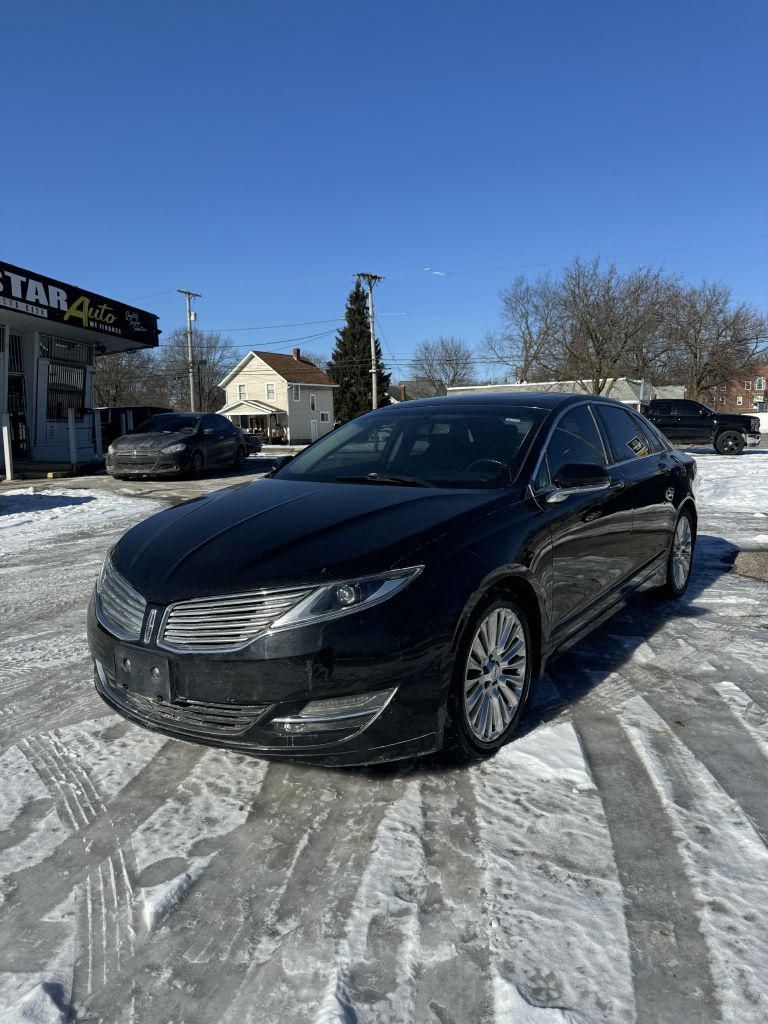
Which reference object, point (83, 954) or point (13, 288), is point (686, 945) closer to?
point (83, 954)

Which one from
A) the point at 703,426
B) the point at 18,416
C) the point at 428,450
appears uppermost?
the point at 18,416

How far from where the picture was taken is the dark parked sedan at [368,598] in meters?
2.45

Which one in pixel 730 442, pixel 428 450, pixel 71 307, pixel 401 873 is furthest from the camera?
pixel 730 442

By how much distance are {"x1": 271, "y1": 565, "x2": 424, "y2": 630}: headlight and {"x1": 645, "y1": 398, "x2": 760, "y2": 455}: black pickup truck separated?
2229 cm

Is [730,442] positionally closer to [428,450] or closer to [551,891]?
[428,450]

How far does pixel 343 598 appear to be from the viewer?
246 cm

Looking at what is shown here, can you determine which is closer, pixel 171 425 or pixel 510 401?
pixel 510 401

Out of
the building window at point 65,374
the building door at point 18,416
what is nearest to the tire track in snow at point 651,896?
the building door at point 18,416

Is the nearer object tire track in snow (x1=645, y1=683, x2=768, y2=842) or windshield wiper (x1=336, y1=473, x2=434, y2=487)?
tire track in snow (x1=645, y1=683, x2=768, y2=842)

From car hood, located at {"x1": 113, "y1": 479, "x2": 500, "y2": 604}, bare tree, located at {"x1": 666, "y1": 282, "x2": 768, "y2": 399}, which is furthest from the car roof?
bare tree, located at {"x1": 666, "y1": 282, "x2": 768, "y2": 399}

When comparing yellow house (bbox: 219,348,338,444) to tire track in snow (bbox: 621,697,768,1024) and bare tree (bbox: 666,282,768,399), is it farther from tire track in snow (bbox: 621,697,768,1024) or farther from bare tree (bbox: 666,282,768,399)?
tire track in snow (bbox: 621,697,768,1024)

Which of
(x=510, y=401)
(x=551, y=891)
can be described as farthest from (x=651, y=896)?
(x=510, y=401)

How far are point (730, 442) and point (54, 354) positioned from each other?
2079cm

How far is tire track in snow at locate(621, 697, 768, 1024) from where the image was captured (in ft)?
5.93
